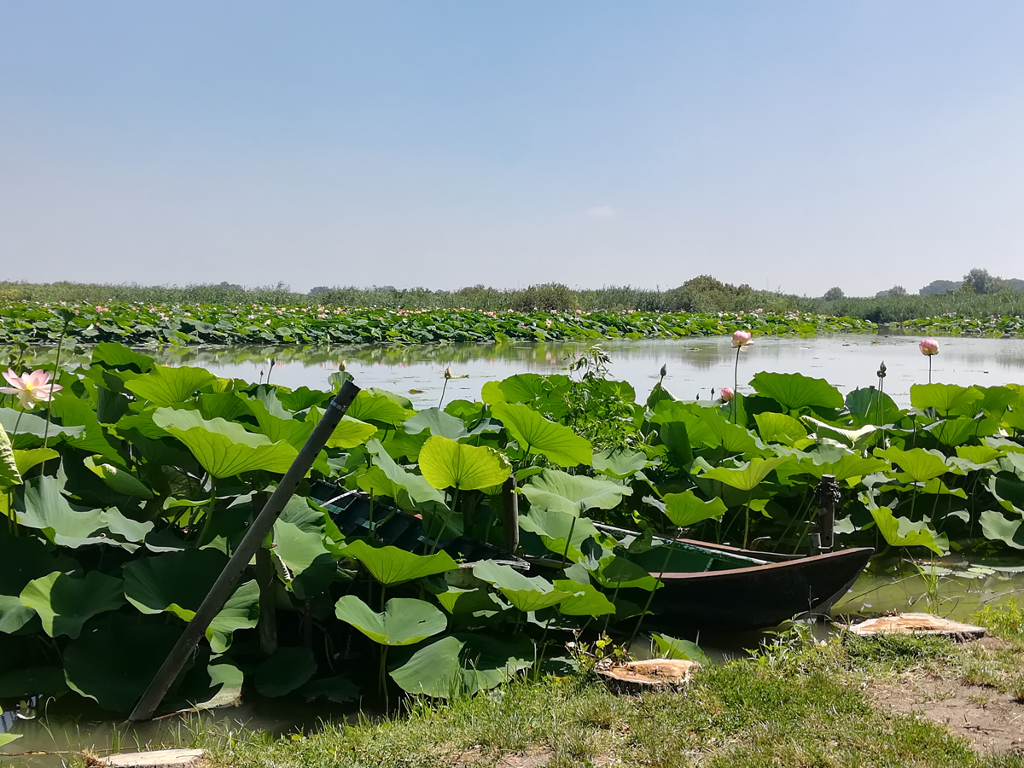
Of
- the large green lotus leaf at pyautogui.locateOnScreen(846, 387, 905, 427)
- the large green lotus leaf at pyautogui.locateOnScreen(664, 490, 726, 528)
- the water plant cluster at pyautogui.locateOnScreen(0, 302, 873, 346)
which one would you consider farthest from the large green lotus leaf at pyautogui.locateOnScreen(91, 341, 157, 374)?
the water plant cluster at pyautogui.locateOnScreen(0, 302, 873, 346)

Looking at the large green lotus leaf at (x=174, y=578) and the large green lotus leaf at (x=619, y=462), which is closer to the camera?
the large green lotus leaf at (x=174, y=578)

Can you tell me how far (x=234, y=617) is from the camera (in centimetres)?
202

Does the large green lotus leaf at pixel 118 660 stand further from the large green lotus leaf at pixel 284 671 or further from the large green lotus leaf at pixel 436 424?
the large green lotus leaf at pixel 436 424

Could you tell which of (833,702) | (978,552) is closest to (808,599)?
(833,702)

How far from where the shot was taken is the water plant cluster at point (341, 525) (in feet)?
6.59

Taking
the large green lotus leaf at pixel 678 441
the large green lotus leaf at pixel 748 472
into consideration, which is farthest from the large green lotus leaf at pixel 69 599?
the large green lotus leaf at pixel 678 441

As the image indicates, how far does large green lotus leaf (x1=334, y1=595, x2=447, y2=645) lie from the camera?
6.32 ft

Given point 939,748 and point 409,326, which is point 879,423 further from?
point 409,326

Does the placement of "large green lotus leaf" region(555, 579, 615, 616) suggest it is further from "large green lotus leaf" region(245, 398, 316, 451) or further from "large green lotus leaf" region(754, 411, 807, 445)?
"large green lotus leaf" region(754, 411, 807, 445)

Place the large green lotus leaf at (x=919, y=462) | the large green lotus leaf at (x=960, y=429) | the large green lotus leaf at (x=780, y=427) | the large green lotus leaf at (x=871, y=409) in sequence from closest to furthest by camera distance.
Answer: the large green lotus leaf at (x=919, y=462) < the large green lotus leaf at (x=780, y=427) < the large green lotus leaf at (x=960, y=429) < the large green lotus leaf at (x=871, y=409)

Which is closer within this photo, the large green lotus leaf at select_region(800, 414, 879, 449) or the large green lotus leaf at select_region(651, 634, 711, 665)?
the large green lotus leaf at select_region(651, 634, 711, 665)

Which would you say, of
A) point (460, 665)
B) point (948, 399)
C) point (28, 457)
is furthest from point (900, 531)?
point (28, 457)

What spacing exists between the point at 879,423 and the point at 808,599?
6.52ft

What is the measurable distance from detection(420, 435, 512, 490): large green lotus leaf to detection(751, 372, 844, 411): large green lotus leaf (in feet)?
7.20
